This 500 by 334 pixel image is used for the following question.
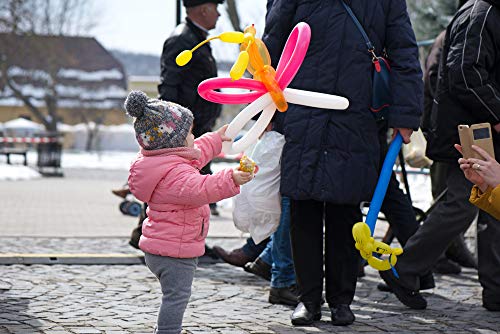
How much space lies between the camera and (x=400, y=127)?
5.39m

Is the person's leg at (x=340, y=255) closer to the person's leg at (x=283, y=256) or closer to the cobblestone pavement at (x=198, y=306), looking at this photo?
the cobblestone pavement at (x=198, y=306)

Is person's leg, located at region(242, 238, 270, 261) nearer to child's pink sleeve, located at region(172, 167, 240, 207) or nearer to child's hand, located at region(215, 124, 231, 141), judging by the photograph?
child's hand, located at region(215, 124, 231, 141)

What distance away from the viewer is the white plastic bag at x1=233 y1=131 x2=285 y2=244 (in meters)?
5.66

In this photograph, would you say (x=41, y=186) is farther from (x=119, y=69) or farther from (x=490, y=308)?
(x=119, y=69)

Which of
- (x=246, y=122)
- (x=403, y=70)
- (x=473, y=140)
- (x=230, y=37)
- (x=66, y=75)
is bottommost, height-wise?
(x=66, y=75)

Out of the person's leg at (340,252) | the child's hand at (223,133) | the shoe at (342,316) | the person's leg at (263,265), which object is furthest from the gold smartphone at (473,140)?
the person's leg at (263,265)

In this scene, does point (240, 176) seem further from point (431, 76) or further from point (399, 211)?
point (431, 76)

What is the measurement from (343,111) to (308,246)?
76 cm

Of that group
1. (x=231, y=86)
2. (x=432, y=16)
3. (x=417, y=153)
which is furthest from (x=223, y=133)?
(x=432, y=16)

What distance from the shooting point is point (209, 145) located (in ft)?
15.4

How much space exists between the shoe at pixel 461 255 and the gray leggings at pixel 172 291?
148 inches

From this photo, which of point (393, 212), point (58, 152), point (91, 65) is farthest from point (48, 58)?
point (393, 212)

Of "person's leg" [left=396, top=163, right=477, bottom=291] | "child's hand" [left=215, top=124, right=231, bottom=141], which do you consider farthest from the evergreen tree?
A: "child's hand" [left=215, top=124, right=231, bottom=141]

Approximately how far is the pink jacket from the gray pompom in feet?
0.58
